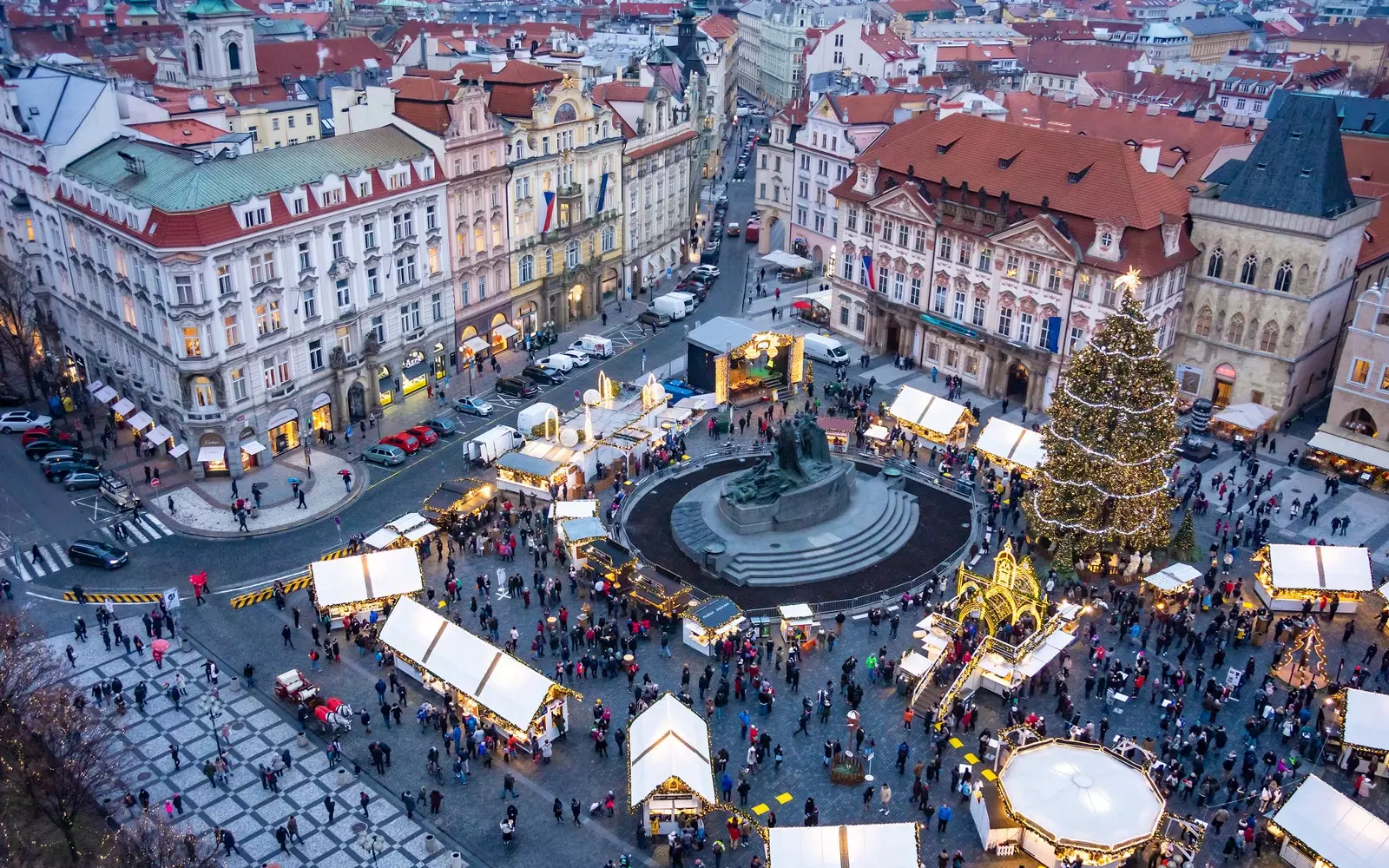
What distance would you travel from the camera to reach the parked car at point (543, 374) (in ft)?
271

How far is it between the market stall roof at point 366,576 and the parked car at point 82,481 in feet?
68.0

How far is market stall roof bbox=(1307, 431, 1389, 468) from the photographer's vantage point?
221 feet

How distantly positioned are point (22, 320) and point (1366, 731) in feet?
266

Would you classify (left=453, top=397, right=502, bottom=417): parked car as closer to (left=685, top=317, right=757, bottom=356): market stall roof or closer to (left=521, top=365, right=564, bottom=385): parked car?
(left=521, top=365, right=564, bottom=385): parked car

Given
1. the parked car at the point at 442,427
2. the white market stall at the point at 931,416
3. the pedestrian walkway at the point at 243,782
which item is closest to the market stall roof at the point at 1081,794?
the pedestrian walkway at the point at 243,782

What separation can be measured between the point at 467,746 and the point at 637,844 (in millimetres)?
8610

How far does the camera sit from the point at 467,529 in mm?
61094

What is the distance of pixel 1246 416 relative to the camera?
Answer: 72188 mm

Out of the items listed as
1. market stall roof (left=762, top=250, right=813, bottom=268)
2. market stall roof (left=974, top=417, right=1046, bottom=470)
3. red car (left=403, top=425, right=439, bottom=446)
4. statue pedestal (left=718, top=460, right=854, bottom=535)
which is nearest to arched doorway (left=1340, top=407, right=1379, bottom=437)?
market stall roof (left=974, top=417, right=1046, bottom=470)

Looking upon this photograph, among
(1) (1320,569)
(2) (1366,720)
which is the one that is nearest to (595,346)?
(1) (1320,569)

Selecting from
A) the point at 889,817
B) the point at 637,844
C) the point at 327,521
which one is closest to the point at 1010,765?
the point at 889,817

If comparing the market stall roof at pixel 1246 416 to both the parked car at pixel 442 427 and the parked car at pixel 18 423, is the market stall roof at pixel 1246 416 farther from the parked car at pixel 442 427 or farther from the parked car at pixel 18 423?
the parked car at pixel 18 423

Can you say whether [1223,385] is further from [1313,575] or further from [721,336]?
[721,336]

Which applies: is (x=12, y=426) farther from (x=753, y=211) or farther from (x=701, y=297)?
(x=753, y=211)
